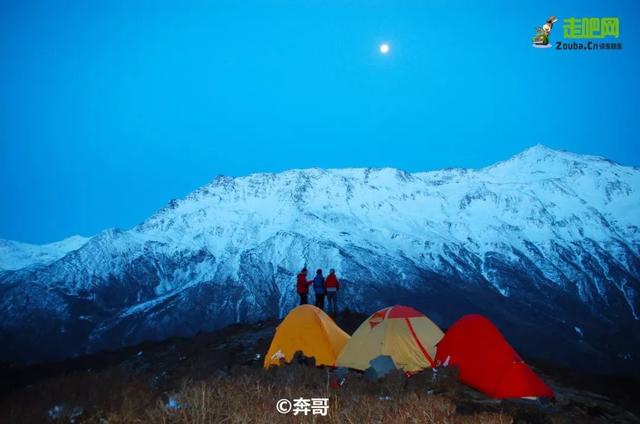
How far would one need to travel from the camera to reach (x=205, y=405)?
891 centimetres

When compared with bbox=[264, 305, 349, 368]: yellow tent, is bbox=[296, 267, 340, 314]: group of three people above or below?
above

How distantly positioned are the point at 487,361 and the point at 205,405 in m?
9.29

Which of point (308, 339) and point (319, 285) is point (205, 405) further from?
point (319, 285)

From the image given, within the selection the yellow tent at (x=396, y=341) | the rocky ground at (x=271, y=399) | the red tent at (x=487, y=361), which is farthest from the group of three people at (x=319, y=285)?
the red tent at (x=487, y=361)

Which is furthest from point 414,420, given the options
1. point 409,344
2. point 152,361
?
point 152,361

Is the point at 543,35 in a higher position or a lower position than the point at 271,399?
higher

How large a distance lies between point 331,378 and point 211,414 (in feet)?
20.9

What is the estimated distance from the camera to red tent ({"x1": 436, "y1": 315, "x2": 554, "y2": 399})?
14359 millimetres

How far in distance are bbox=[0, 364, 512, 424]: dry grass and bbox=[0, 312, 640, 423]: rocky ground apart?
0.7 inches

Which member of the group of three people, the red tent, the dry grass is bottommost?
the dry grass

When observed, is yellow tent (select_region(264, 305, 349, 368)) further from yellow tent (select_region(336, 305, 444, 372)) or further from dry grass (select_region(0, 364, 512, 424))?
dry grass (select_region(0, 364, 512, 424))

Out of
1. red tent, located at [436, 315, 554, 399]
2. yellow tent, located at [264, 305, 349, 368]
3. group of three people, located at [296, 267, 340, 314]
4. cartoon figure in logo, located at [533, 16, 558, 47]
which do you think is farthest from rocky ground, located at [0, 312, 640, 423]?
cartoon figure in logo, located at [533, 16, 558, 47]

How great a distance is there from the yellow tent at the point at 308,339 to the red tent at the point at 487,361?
12.9 feet

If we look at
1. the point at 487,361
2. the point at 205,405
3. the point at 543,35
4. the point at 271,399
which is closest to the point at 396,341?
the point at 487,361
